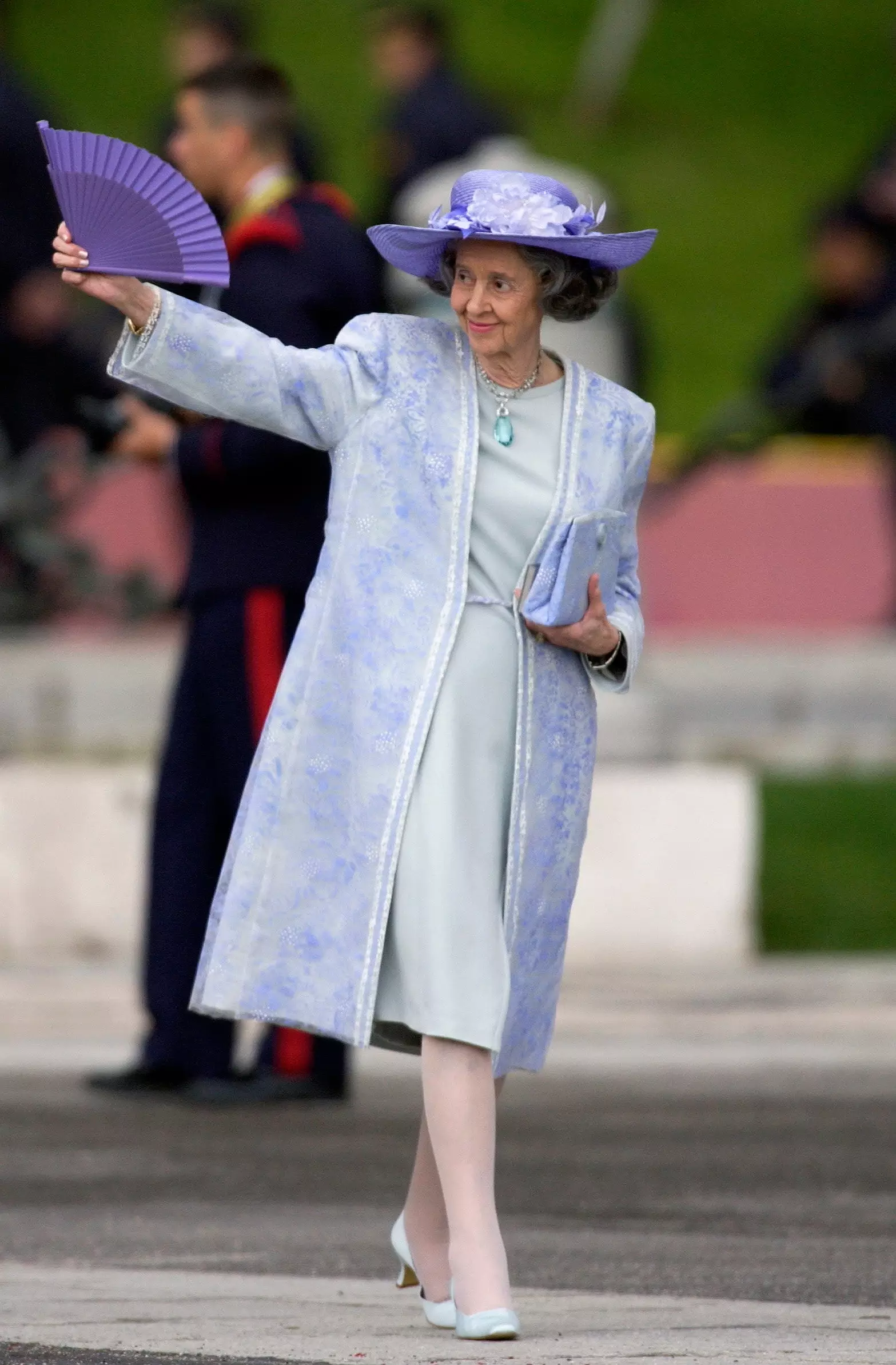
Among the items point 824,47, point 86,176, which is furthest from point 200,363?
point 824,47

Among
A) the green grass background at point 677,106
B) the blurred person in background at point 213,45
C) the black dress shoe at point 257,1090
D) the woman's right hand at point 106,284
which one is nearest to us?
the woman's right hand at point 106,284

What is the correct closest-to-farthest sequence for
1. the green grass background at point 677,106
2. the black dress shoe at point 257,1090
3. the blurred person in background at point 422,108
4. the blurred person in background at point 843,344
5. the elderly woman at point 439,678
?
the elderly woman at point 439,678
the black dress shoe at point 257,1090
the blurred person in background at point 422,108
the blurred person in background at point 843,344
the green grass background at point 677,106

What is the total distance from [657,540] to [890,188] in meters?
1.92

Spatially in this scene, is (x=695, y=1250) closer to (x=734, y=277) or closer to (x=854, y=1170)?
(x=854, y=1170)

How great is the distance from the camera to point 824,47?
32.4 m

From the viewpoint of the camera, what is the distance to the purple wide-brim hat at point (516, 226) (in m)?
4.44

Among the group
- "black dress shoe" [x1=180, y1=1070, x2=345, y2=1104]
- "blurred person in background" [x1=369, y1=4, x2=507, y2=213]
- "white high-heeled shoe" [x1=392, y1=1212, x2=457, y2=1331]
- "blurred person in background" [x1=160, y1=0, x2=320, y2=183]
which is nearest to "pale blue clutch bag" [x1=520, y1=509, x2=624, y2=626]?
"white high-heeled shoe" [x1=392, y1=1212, x2=457, y2=1331]

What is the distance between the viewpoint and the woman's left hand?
446cm

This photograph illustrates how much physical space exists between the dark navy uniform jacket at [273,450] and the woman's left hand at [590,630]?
7.64 ft

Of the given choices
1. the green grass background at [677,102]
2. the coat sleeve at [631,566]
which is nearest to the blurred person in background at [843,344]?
the coat sleeve at [631,566]

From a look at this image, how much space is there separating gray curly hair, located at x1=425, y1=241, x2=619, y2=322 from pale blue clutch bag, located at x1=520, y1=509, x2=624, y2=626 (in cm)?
35

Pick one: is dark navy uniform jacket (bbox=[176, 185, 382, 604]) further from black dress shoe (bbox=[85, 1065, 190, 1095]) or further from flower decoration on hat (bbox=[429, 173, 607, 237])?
flower decoration on hat (bbox=[429, 173, 607, 237])

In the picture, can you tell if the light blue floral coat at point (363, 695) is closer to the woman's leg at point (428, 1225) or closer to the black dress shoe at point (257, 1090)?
the woman's leg at point (428, 1225)

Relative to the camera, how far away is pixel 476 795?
445 centimetres
